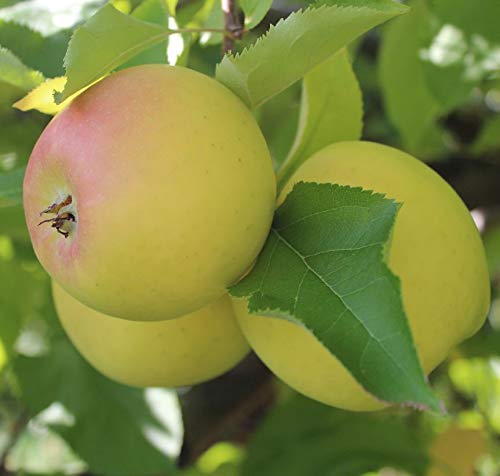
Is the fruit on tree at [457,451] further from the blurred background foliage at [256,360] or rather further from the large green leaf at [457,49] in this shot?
the large green leaf at [457,49]

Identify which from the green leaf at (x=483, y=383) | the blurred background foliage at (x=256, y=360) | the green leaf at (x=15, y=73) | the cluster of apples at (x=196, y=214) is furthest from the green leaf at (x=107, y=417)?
the green leaf at (x=483, y=383)

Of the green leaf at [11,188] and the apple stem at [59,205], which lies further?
the green leaf at [11,188]

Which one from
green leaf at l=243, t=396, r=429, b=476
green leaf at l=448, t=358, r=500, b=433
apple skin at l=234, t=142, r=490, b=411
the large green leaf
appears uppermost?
apple skin at l=234, t=142, r=490, b=411

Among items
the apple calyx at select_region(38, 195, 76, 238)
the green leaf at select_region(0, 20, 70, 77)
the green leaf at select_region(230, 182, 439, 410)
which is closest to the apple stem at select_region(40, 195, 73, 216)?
the apple calyx at select_region(38, 195, 76, 238)

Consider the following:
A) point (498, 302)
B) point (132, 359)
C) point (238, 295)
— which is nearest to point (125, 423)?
point (132, 359)

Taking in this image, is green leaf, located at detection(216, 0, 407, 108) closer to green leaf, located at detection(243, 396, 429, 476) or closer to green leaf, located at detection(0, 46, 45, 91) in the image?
green leaf, located at detection(0, 46, 45, 91)
